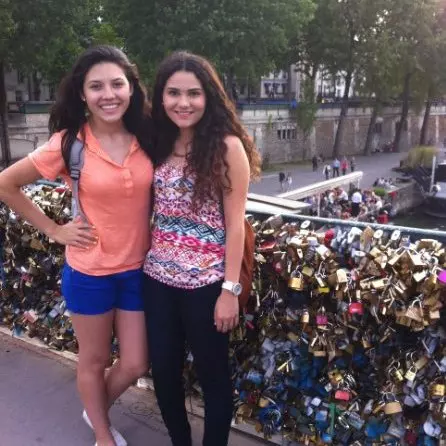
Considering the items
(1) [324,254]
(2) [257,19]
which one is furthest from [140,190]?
(2) [257,19]

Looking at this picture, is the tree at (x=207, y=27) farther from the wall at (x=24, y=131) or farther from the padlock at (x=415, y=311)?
the padlock at (x=415, y=311)

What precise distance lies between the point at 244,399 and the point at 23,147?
24685 mm

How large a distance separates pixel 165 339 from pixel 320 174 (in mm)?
28850

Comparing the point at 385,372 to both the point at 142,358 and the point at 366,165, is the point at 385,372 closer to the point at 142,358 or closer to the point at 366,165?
the point at 142,358

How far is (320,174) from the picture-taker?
3027 centimetres

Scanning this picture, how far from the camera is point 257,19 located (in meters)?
22.3

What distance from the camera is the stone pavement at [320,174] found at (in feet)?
81.0

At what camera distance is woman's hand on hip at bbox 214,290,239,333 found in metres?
2.04

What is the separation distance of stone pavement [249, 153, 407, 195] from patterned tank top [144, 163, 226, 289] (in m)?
20.7

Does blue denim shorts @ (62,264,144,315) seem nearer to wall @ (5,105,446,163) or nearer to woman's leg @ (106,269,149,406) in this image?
woman's leg @ (106,269,149,406)

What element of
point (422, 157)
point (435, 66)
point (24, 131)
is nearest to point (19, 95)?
point (24, 131)

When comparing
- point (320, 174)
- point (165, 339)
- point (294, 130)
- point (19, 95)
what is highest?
point (165, 339)

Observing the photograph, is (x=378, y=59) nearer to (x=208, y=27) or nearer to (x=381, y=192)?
(x=381, y=192)

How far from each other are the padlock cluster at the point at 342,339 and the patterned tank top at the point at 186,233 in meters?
0.42
